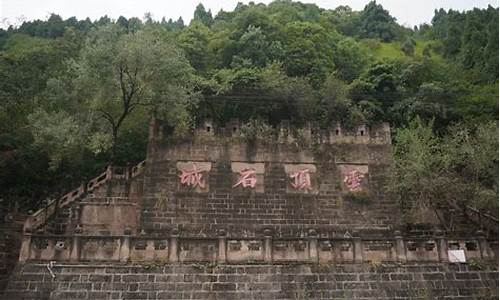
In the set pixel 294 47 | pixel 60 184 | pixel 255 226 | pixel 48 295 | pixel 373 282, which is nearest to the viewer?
pixel 48 295

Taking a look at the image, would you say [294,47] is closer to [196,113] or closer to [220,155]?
[196,113]

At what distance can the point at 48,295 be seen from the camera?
10.7 meters

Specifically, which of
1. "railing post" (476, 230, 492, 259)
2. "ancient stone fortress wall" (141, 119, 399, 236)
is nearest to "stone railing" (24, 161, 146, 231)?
"ancient stone fortress wall" (141, 119, 399, 236)

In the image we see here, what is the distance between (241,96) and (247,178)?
8407 mm

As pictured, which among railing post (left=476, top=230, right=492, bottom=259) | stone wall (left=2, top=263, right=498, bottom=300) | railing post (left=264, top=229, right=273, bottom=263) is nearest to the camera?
stone wall (left=2, top=263, right=498, bottom=300)

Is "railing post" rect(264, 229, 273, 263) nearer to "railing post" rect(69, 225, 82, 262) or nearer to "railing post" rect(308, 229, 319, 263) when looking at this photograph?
"railing post" rect(308, 229, 319, 263)

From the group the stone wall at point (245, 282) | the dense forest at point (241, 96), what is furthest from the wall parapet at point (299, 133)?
the stone wall at point (245, 282)

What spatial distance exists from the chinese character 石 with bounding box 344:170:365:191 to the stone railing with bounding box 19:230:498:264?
451 centimetres

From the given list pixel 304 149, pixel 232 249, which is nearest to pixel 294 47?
pixel 304 149

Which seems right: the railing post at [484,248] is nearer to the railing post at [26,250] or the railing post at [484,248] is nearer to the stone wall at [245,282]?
the stone wall at [245,282]

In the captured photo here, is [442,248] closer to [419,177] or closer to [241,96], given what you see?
[419,177]

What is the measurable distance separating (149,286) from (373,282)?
4.98 m

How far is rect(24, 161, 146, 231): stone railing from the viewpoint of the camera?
15336 mm

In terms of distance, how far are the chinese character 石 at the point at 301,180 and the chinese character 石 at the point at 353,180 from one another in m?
→ 1.28
